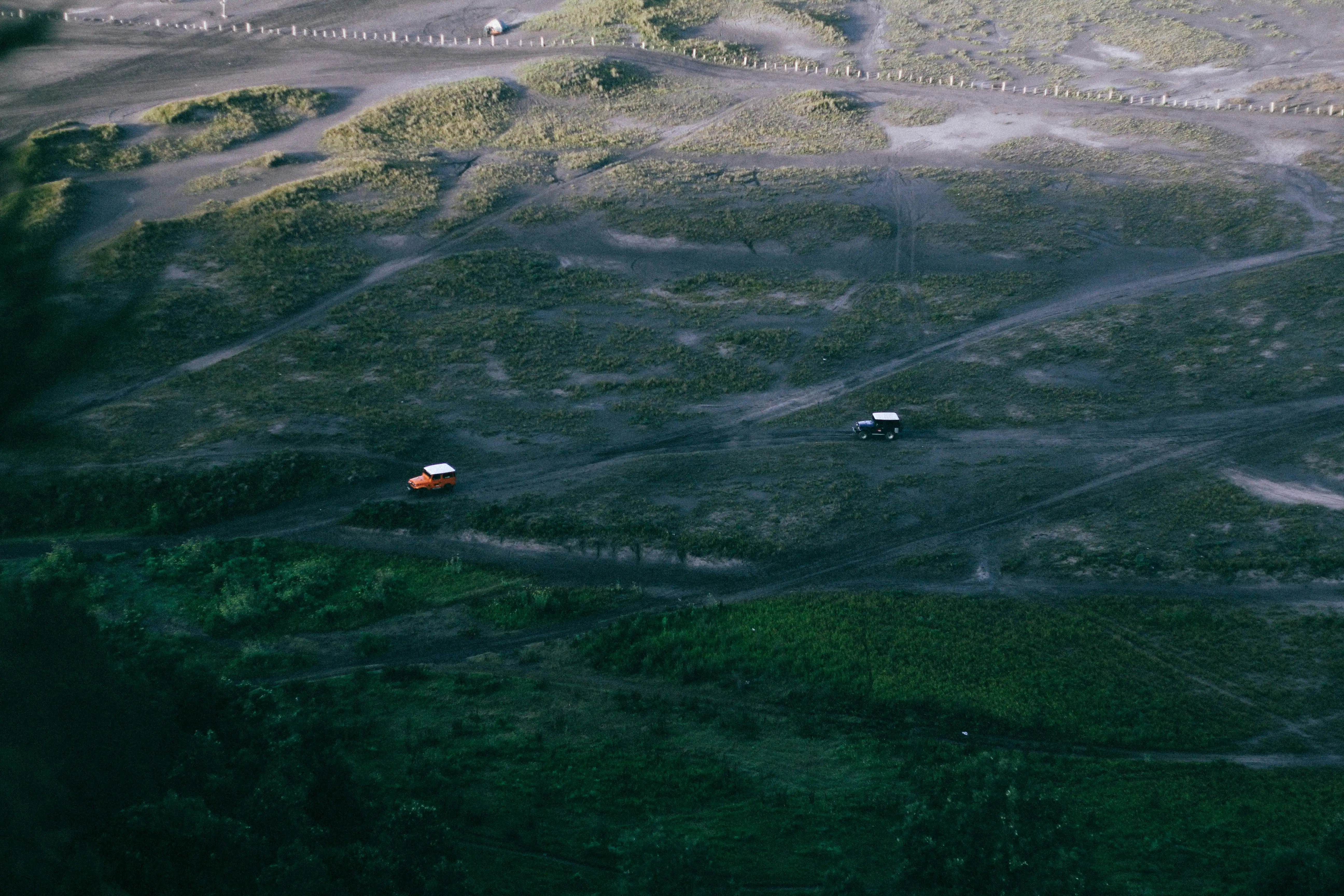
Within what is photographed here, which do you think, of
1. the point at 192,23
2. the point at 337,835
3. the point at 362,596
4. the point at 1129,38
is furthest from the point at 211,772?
the point at 1129,38

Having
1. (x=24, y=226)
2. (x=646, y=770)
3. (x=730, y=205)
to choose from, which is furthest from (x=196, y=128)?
(x=24, y=226)

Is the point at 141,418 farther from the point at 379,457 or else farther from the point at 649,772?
the point at 649,772

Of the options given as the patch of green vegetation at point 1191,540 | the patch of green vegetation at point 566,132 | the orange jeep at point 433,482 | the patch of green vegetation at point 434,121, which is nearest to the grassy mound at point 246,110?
the patch of green vegetation at point 434,121

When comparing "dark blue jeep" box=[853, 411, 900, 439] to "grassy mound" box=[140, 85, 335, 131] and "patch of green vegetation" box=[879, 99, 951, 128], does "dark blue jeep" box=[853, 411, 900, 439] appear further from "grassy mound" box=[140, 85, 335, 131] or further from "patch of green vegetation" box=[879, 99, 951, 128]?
"grassy mound" box=[140, 85, 335, 131]

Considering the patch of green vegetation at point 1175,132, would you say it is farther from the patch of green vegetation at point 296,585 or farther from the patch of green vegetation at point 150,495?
the patch of green vegetation at point 150,495

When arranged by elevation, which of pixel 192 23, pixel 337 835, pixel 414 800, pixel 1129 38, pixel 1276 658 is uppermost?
pixel 192 23

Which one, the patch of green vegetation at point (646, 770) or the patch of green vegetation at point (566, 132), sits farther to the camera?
the patch of green vegetation at point (566, 132)
